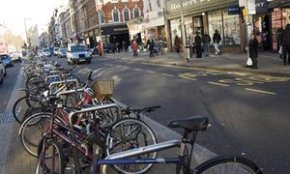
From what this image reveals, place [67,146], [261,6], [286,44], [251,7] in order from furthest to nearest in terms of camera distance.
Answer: [261,6], [251,7], [286,44], [67,146]

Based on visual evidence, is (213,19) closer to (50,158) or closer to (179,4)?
(179,4)

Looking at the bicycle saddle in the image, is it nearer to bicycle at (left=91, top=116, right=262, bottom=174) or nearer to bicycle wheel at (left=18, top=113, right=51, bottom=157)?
bicycle at (left=91, top=116, right=262, bottom=174)

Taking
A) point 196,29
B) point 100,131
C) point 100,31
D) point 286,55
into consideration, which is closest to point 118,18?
point 100,31

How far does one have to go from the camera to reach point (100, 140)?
481 cm

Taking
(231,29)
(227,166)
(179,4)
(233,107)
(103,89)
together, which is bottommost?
(233,107)

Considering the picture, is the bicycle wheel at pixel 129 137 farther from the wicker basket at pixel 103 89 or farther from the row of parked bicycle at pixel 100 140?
the wicker basket at pixel 103 89

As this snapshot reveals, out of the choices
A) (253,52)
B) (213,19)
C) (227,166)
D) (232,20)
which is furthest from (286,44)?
(227,166)

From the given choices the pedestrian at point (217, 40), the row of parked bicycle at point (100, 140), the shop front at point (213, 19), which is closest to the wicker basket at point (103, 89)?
the row of parked bicycle at point (100, 140)

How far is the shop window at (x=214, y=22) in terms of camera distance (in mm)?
32344

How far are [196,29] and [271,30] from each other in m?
11.4

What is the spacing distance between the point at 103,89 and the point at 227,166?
14.6 ft

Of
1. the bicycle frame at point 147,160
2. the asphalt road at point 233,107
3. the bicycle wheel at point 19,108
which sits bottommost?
the asphalt road at point 233,107

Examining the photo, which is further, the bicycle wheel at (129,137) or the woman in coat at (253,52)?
the woman in coat at (253,52)

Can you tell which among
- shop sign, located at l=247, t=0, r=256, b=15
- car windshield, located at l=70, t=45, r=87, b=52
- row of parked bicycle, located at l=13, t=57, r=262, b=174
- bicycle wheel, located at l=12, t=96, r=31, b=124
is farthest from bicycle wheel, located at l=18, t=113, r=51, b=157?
car windshield, located at l=70, t=45, r=87, b=52
